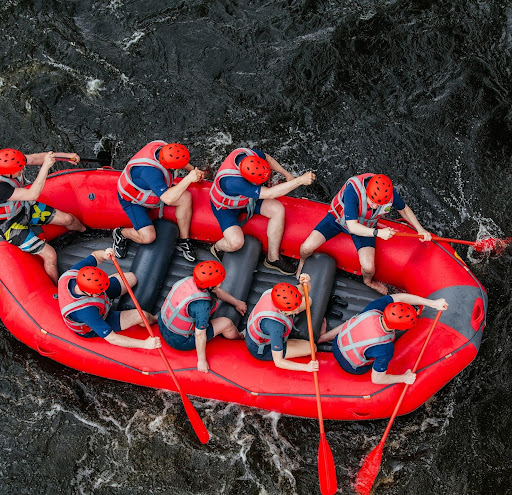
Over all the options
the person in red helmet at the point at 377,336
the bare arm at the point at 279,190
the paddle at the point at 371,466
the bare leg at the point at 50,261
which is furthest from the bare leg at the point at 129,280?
the paddle at the point at 371,466

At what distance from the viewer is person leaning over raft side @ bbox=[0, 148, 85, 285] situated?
14.5 feet

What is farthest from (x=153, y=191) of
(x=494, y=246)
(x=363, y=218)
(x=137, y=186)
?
(x=494, y=246)

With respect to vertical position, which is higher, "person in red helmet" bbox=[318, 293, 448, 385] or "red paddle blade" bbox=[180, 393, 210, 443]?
"person in red helmet" bbox=[318, 293, 448, 385]

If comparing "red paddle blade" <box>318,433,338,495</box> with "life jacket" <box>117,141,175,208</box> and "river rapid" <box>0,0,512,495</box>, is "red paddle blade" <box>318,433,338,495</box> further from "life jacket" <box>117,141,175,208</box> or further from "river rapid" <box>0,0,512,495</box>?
"life jacket" <box>117,141,175,208</box>

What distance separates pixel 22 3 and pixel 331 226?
500 cm

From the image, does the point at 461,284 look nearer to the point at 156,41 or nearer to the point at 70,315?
the point at 70,315

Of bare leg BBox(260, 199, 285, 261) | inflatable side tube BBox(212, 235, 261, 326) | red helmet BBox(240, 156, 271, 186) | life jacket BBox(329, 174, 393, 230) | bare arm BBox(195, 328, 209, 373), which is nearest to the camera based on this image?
bare arm BBox(195, 328, 209, 373)

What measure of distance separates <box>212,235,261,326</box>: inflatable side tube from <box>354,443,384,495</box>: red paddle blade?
1.42 metres

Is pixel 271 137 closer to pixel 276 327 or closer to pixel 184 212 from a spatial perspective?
pixel 184 212

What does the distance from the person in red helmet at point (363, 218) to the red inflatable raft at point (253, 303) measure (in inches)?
5.0

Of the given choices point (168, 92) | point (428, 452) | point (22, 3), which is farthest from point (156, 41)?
point (428, 452)

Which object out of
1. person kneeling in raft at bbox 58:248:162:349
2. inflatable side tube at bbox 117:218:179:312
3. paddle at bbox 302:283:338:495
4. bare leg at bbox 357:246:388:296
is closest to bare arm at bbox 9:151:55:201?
person kneeling in raft at bbox 58:248:162:349

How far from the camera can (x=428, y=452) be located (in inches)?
192

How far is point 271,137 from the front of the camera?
650cm
